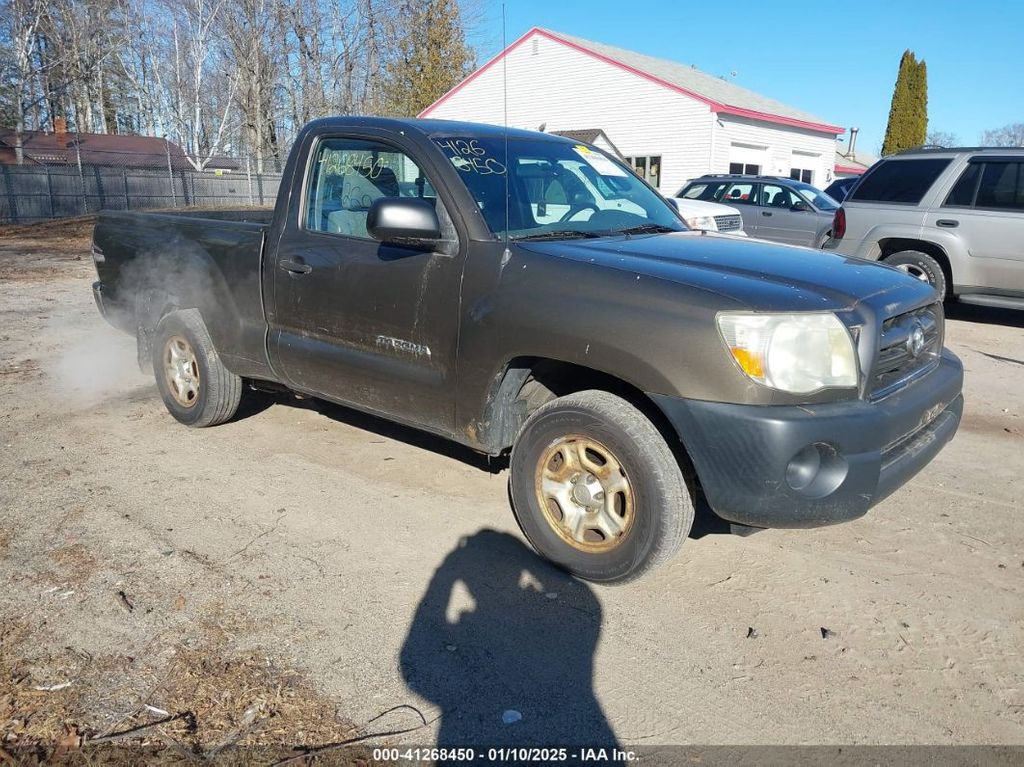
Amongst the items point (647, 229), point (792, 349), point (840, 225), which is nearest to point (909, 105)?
point (840, 225)

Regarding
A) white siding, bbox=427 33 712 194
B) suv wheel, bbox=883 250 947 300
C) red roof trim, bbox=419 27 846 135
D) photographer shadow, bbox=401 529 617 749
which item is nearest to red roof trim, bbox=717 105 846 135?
red roof trim, bbox=419 27 846 135

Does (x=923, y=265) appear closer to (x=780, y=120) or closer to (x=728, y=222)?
(x=728, y=222)

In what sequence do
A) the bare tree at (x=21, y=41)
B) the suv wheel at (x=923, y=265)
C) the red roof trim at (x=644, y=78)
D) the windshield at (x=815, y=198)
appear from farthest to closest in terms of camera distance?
the bare tree at (x=21, y=41) < the red roof trim at (x=644, y=78) < the windshield at (x=815, y=198) < the suv wheel at (x=923, y=265)

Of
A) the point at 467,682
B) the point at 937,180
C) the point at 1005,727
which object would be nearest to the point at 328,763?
the point at 467,682

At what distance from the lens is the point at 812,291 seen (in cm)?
306

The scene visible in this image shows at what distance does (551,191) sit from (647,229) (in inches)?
21.2

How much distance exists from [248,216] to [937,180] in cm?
731

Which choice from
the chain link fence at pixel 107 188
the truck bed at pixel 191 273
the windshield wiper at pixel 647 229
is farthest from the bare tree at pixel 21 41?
the windshield wiper at pixel 647 229

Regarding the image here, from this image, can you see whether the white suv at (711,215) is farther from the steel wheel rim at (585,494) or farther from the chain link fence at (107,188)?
the chain link fence at (107,188)

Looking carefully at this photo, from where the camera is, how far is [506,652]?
9.65 feet

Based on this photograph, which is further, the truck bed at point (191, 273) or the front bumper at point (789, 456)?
the truck bed at point (191, 273)

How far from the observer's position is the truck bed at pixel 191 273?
463 centimetres

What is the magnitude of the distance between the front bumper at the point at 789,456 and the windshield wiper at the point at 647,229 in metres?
1.31

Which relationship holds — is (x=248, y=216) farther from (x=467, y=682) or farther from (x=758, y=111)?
(x=758, y=111)
